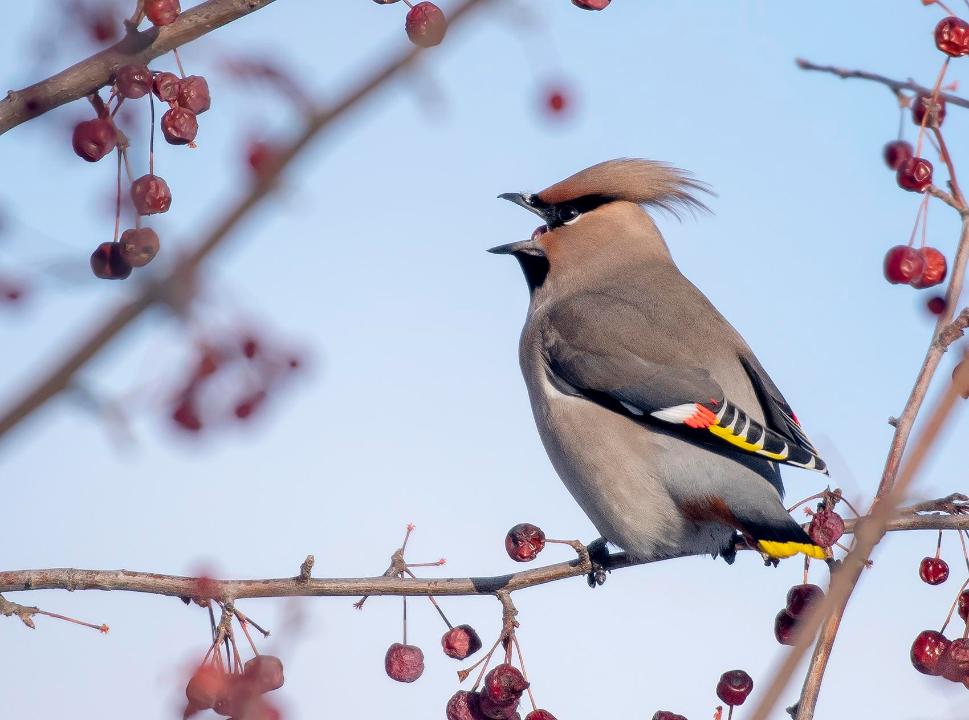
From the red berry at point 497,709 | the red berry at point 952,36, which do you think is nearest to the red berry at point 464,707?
the red berry at point 497,709

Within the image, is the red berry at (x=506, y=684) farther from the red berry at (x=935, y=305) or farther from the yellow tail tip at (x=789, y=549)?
the red berry at (x=935, y=305)

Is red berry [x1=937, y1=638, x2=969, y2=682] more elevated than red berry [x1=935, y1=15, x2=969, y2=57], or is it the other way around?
red berry [x1=935, y1=15, x2=969, y2=57]

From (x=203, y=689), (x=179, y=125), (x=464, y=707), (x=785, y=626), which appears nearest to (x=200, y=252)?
(x=203, y=689)

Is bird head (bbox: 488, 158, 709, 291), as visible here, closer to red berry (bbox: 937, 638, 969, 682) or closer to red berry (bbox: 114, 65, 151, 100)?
red berry (bbox: 937, 638, 969, 682)

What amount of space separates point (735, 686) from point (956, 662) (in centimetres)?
55

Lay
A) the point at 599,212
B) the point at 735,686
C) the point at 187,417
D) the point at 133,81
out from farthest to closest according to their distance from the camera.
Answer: the point at 599,212 → the point at 735,686 → the point at 133,81 → the point at 187,417

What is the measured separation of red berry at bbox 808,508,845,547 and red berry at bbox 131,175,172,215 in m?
1.74

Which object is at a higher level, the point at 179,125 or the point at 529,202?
the point at 529,202

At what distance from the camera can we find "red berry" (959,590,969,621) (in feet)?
9.34

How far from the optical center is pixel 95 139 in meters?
2.05

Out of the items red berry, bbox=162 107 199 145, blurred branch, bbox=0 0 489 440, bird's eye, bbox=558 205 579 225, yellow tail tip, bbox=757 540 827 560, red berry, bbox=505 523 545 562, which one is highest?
bird's eye, bbox=558 205 579 225

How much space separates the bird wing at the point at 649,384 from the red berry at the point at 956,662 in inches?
28.6

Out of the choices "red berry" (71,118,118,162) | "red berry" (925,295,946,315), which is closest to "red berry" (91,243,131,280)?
"red berry" (71,118,118,162)

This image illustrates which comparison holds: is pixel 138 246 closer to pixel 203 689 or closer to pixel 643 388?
pixel 203 689
